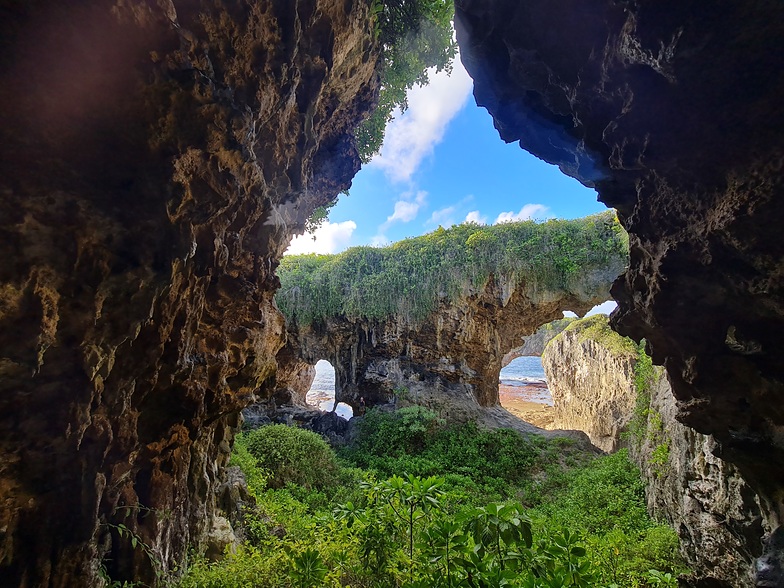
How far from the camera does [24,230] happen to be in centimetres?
201

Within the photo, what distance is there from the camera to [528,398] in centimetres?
3469

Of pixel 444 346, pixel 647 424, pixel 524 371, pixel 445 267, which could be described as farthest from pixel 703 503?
pixel 524 371

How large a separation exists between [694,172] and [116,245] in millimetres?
4050

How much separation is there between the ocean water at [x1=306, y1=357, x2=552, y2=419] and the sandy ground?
0.48 metres

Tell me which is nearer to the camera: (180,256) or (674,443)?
(180,256)

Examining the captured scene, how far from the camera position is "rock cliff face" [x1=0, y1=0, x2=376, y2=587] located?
1996mm

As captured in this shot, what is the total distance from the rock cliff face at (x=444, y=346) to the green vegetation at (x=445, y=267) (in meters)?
0.39

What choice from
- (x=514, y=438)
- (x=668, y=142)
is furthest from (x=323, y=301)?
(x=668, y=142)

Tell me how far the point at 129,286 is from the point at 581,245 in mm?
12395

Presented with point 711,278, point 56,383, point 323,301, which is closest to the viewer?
point 56,383

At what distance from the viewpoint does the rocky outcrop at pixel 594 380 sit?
1249 cm

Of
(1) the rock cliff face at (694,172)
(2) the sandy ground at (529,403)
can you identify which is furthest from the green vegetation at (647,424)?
(2) the sandy ground at (529,403)

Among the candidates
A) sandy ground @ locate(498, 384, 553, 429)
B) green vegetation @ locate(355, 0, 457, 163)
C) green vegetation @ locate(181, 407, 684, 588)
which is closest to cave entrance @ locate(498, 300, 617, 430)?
sandy ground @ locate(498, 384, 553, 429)

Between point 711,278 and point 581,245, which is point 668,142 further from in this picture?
point 581,245
